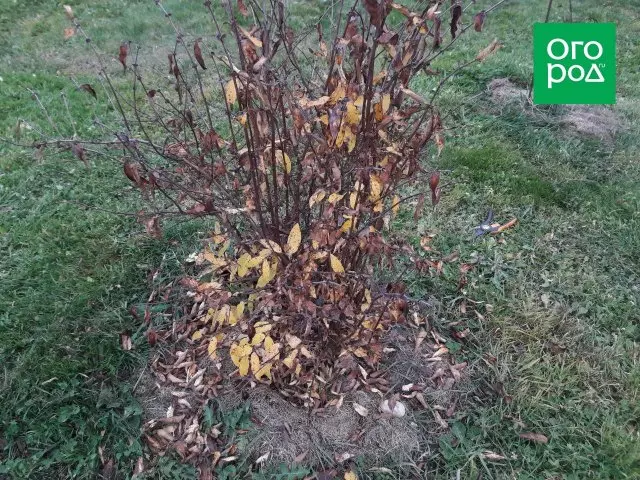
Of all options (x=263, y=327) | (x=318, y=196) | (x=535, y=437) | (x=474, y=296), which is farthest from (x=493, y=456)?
(x=318, y=196)

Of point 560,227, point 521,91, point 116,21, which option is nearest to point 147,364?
point 560,227

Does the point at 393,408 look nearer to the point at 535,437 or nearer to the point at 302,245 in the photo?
the point at 535,437

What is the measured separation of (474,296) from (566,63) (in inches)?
91.8

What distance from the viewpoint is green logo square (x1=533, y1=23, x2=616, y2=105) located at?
393cm

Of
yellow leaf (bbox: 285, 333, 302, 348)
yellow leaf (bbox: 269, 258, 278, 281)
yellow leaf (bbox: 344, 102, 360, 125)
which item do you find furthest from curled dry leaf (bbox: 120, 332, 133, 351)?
yellow leaf (bbox: 344, 102, 360, 125)

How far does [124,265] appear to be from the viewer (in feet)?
9.39

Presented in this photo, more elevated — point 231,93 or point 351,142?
point 231,93

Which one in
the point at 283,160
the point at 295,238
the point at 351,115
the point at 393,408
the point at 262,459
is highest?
the point at 351,115

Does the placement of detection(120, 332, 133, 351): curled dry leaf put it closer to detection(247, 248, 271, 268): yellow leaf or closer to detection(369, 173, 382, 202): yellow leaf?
detection(247, 248, 271, 268): yellow leaf

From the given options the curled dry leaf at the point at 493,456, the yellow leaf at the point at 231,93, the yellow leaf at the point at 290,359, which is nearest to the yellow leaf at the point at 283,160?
the yellow leaf at the point at 231,93

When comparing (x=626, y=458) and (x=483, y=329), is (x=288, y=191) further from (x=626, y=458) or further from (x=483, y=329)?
(x=626, y=458)

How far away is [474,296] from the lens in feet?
9.16

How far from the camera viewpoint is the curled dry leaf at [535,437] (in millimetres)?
2225

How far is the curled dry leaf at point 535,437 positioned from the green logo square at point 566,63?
8.98 feet
